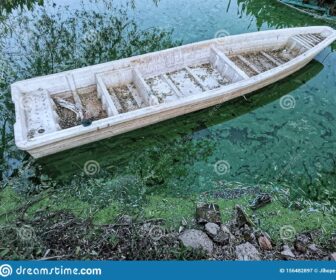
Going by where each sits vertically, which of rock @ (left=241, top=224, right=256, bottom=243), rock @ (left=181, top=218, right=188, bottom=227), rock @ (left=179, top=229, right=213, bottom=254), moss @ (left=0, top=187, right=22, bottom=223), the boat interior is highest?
the boat interior

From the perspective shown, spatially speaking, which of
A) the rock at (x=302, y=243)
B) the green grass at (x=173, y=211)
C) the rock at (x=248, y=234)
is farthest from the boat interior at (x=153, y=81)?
the rock at (x=302, y=243)

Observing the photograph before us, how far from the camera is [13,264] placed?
3.00 meters

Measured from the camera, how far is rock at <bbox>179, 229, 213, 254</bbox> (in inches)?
152

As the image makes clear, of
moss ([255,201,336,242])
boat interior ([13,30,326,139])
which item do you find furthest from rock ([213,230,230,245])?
boat interior ([13,30,326,139])

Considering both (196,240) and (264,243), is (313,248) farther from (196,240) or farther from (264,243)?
(196,240)

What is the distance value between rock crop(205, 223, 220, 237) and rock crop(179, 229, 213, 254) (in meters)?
0.08

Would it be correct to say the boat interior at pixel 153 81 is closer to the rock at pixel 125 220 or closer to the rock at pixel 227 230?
the rock at pixel 125 220

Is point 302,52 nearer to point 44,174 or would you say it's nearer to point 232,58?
point 232,58

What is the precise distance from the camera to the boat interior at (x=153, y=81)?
573 centimetres

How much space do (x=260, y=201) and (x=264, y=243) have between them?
29.9 inches

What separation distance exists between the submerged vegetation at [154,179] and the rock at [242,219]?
0.13 meters

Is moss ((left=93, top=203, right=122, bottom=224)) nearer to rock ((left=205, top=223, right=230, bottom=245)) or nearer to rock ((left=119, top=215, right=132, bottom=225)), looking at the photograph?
rock ((left=119, top=215, right=132, bottom=225))

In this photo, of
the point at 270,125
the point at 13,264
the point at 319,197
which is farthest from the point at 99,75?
the point at 319,197

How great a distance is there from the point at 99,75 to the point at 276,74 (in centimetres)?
368
